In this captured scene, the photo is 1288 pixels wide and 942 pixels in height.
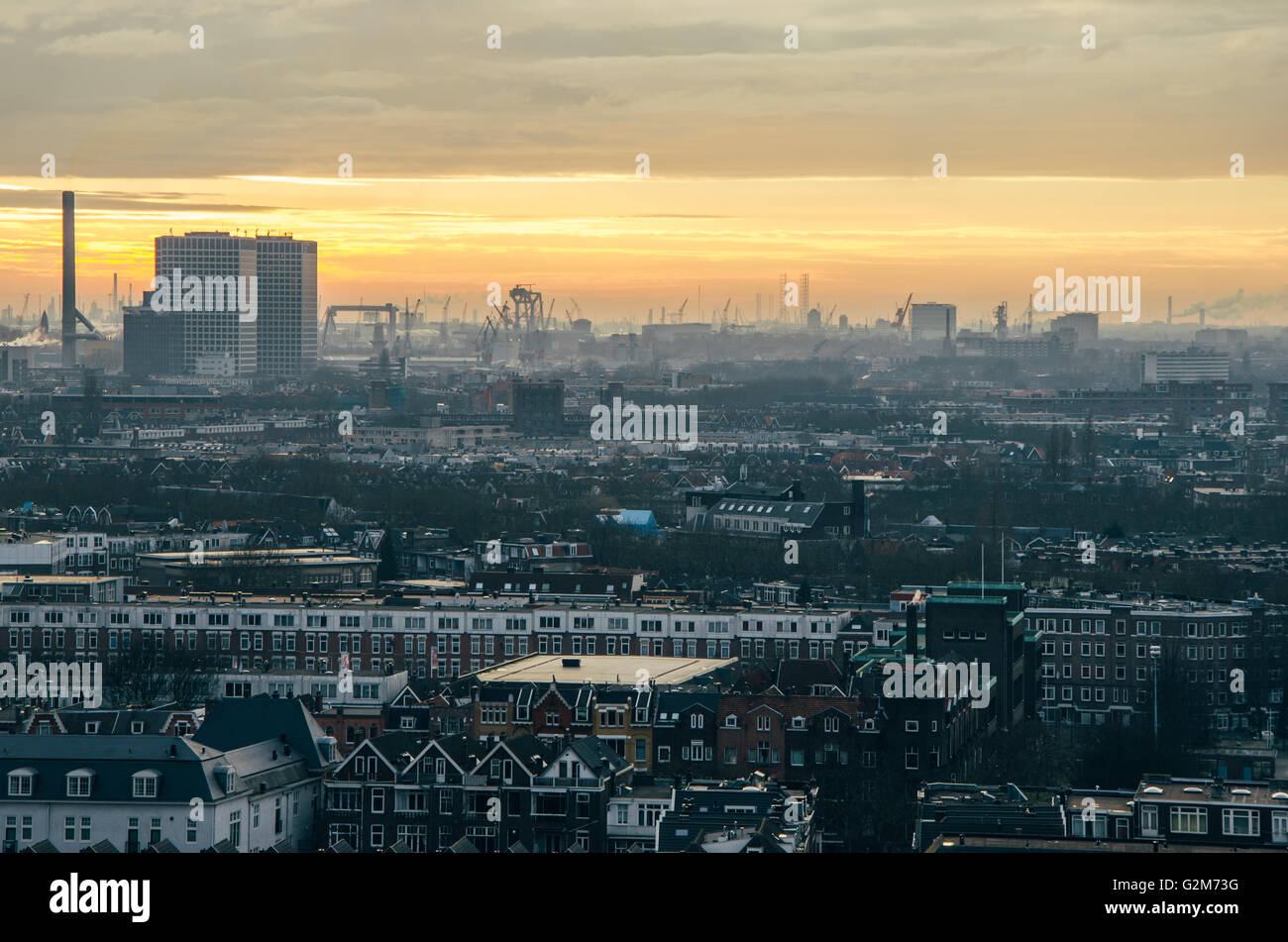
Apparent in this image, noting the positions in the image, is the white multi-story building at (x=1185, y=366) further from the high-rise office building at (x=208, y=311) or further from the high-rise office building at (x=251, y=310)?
the high-rise office building at (x=208, y=311)

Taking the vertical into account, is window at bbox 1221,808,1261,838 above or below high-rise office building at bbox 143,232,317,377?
below

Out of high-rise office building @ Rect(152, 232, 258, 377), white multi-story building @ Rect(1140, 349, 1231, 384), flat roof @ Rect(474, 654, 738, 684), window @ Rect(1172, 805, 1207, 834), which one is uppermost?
high-rise office building @ Rect(152, 232, 258, 377)

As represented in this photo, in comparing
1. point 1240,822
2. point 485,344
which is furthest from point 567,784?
point 485,344

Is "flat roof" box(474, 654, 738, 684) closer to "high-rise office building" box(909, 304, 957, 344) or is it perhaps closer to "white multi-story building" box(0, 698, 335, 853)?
"white multi-story building" box(0, 698, 335, 853)

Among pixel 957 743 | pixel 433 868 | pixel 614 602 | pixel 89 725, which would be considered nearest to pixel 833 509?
pixel 614 602

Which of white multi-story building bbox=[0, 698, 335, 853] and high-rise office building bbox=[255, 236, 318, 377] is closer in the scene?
white multi-story building bbox=[0, 698, 335, 853]

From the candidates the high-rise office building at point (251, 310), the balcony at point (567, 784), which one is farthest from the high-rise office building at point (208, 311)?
the balcony at point (567, 784)

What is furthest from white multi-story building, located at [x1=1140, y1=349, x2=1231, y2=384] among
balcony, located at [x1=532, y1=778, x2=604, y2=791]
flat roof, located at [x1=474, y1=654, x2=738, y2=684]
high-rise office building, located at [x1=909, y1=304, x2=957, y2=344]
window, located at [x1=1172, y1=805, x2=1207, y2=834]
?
balcony, located at [x1=532, y1=778, x2=604, y2=791]
